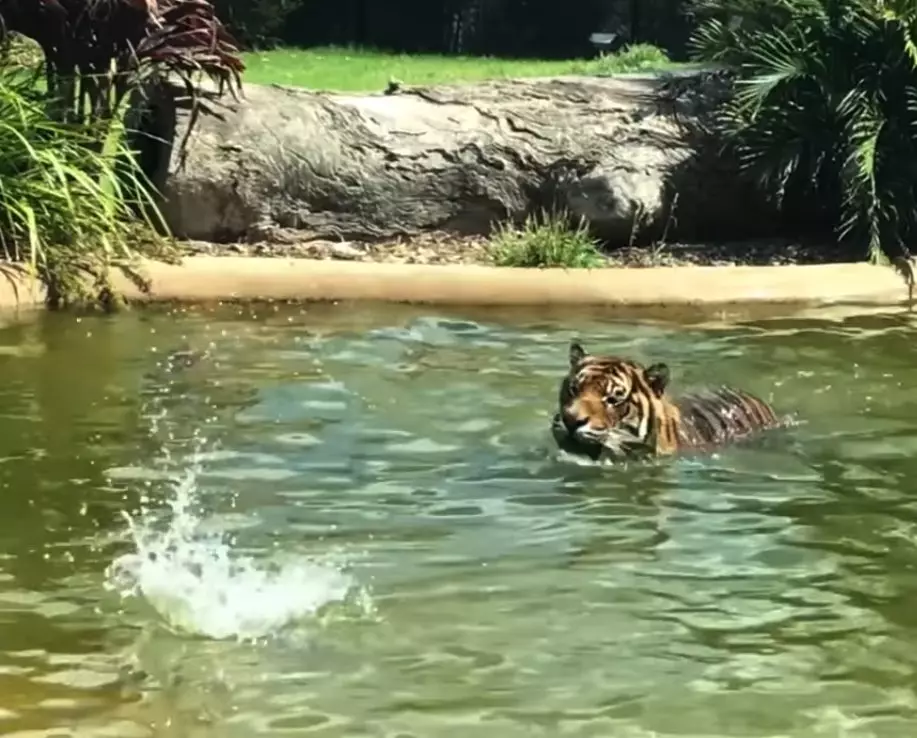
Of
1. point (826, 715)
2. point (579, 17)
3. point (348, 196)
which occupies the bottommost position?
point (826, 715)

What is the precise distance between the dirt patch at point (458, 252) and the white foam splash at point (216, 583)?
5.50 metres

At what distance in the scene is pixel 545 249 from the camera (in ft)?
34.1

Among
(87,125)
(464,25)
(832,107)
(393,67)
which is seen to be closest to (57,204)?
(87,125)

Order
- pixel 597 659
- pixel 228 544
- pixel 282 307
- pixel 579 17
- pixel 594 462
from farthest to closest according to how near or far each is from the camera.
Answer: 1. pixel 579 17
2. pixel 282 307
3. pixel 594 462
4. pixel 228 544
5. pixel 597 659

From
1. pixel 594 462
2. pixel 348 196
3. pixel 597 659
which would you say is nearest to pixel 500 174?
pixel 348 196

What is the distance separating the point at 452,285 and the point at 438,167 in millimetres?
2176

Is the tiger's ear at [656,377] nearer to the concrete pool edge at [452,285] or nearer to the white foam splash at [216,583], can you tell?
the white foam splash at [216,583]

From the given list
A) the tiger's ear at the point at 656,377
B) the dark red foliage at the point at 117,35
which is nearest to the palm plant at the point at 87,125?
the dark red foliage at the point at 117,35

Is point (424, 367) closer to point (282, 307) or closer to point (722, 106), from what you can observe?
point (282, 307)

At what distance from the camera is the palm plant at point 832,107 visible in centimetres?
1138

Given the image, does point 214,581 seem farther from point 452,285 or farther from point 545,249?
point 545,249

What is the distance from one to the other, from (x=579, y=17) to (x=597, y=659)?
18698mm

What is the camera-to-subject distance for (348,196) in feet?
37.7

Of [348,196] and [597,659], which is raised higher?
[348,196]
